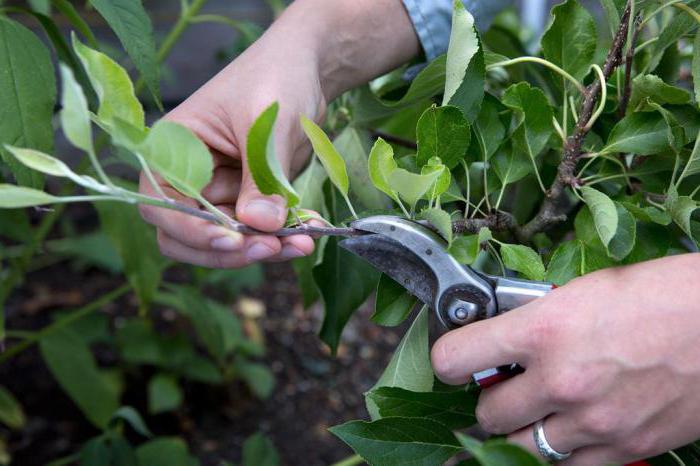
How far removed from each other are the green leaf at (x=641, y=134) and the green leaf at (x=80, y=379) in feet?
2.67

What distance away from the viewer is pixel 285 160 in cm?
61

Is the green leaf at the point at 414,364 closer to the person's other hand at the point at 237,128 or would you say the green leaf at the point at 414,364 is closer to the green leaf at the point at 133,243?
the person's other hand at the point at 237,128

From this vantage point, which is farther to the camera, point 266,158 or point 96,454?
point 96,454

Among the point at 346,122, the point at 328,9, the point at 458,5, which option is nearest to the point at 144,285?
the point at 346,122

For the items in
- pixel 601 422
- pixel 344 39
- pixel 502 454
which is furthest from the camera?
pixel 344 39

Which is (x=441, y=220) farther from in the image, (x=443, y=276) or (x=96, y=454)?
(x=96, y=454)

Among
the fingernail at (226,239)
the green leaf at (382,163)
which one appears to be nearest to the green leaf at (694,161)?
the green leaf at (382,163)

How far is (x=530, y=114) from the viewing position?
1.89 feet

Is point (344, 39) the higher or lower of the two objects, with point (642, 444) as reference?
higher

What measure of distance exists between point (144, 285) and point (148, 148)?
23.9 inches

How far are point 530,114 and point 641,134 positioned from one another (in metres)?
0.08

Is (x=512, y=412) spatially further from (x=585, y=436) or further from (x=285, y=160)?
(x=285, y=160)

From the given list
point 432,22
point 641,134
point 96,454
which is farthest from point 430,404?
Result: point 96,454

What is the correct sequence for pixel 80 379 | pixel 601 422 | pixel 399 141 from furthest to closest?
pixel 80 379
pixel 399 141
pixel 601 422
